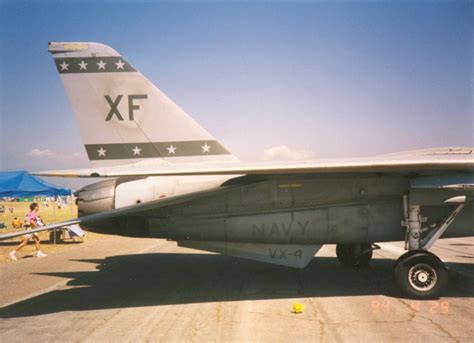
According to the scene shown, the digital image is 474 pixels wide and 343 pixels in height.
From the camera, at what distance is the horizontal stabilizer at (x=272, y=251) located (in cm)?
684

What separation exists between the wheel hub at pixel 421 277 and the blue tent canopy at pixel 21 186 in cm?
1438

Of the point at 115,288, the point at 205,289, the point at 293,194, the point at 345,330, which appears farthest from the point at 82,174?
the point at 345,330

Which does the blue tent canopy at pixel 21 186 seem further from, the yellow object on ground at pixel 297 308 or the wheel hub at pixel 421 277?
the wheel hub at pixel 421 277

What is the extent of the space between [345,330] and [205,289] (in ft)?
9.99

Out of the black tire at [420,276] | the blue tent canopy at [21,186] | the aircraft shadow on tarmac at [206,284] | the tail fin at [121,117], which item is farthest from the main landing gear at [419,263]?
the blue tent canopy at [21,186]

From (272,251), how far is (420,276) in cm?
259

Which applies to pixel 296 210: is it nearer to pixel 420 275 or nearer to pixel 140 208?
pixel 420 275

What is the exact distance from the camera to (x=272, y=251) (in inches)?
271

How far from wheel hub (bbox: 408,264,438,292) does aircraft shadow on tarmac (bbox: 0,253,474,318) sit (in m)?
0.50

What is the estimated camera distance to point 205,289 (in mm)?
7043

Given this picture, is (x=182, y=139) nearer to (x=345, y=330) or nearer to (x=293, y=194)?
(x=293, y=194)

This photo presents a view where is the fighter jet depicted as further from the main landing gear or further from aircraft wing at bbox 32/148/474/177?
aircraft wing at bbox 32/148/474/177

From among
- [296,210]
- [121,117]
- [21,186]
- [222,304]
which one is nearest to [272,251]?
[296,210]

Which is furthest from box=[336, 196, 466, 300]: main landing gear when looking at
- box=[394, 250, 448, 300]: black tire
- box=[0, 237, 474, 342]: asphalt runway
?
box=[0, 237, 474, 342]: asphalt runway
